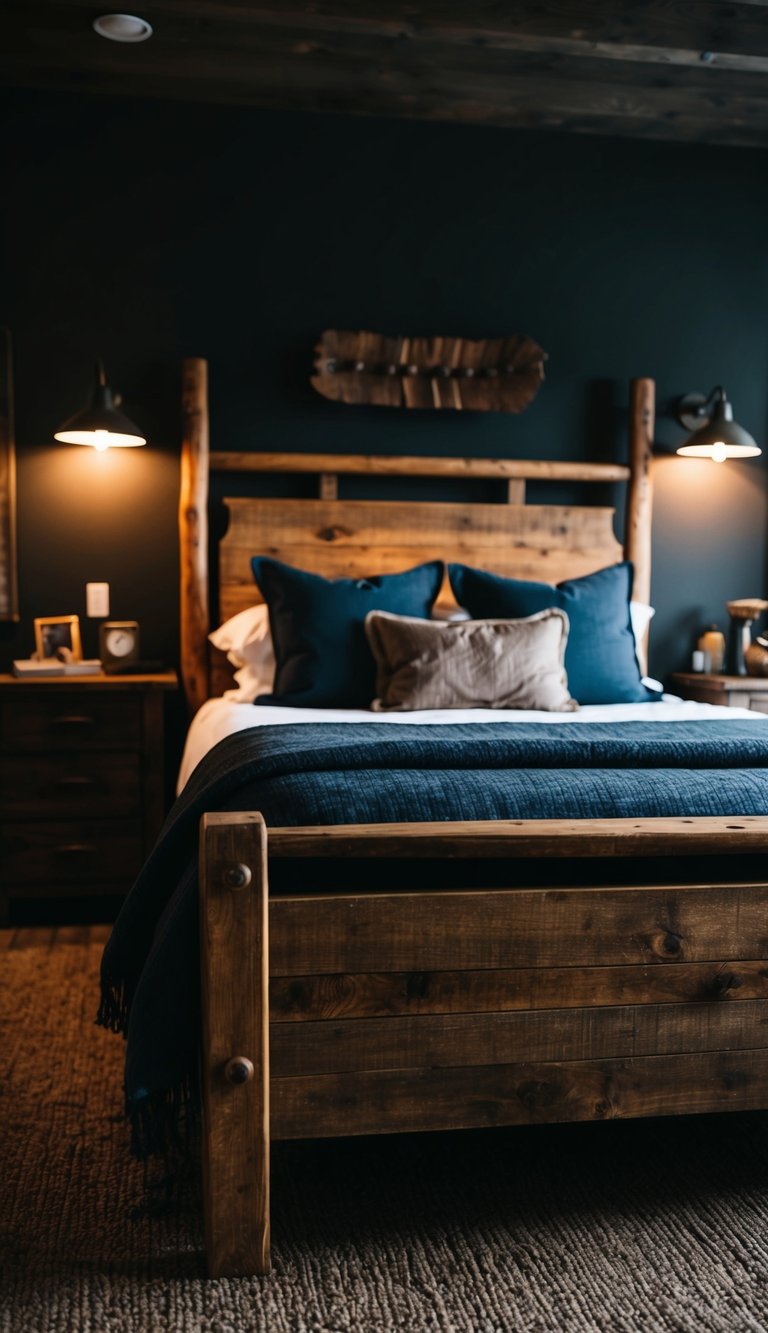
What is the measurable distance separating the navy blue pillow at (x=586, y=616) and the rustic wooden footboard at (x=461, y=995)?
1.59 metres

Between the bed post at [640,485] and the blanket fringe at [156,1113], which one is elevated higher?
the bed post at [640,485]

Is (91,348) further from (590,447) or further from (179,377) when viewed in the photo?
(590,447)

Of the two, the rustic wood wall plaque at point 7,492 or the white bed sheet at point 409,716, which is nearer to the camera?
the white bed sheet at point 409,716

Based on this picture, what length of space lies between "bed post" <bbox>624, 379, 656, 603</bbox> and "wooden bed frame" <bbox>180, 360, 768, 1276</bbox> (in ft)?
7.33

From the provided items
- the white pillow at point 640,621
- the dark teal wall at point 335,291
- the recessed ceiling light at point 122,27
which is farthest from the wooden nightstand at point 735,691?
the recessed ceiling light at point 122,27

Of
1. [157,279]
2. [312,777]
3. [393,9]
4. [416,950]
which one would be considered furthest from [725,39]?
[416,950]

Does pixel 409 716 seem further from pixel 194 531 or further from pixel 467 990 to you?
pixel 467 990

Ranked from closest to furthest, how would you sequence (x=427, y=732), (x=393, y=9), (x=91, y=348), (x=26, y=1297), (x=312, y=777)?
(x=26, y=1297)
(x=312, y=777)
(x=427, y=732)
(x=393, y=9)
(x=91, y=348)

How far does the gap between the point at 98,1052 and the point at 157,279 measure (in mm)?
2566

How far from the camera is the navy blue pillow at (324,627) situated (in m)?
3.19

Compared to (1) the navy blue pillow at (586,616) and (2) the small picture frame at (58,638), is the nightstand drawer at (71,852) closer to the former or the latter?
(2) the small picture frame at (58,638)

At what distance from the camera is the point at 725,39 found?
330cm

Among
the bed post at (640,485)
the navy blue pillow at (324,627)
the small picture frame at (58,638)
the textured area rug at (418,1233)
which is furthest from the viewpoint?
the bed post at (640,485)

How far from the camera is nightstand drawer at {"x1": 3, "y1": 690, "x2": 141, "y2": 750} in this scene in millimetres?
3291
